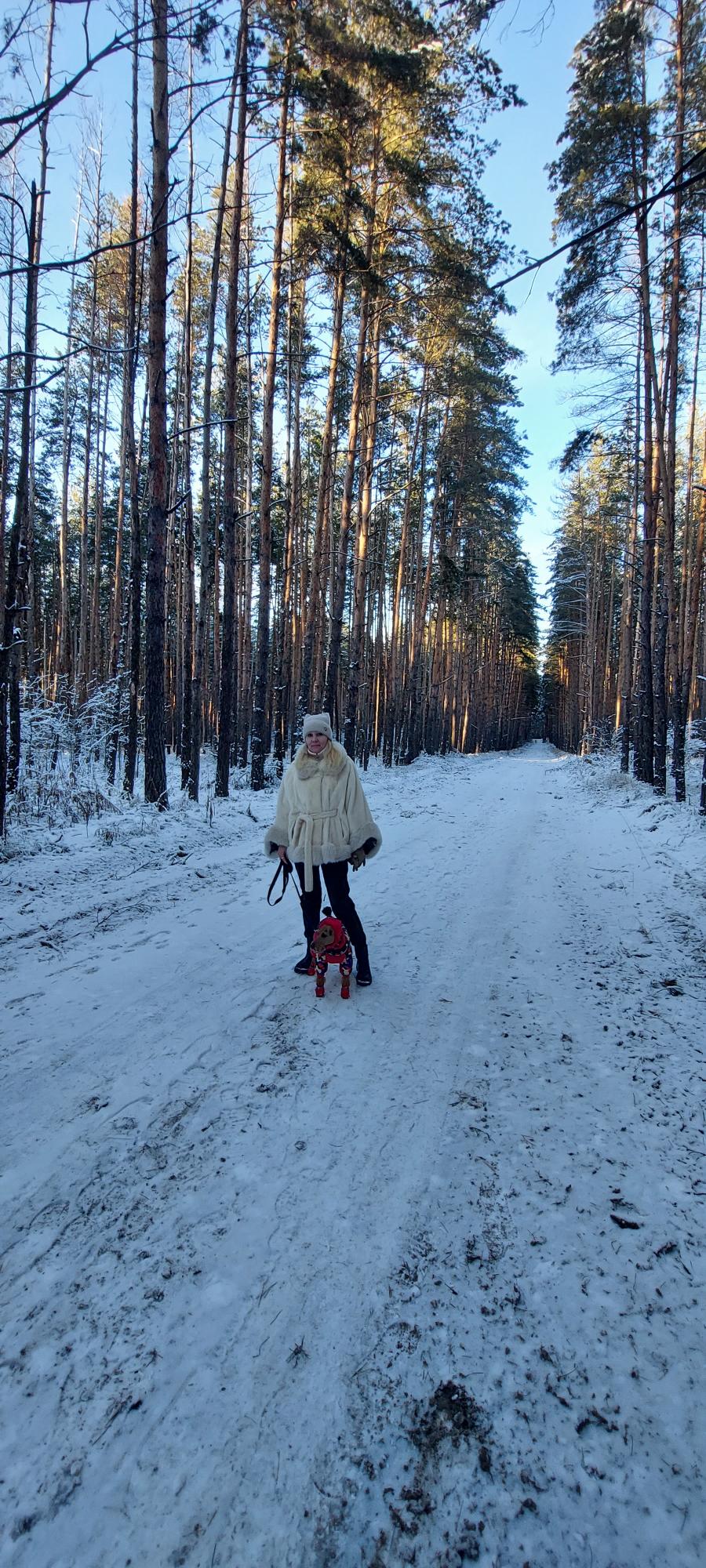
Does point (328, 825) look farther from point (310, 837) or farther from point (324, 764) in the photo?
point (324, 764)

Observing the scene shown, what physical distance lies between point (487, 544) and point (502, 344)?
16.2m

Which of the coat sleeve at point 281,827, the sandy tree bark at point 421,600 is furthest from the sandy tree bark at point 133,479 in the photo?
the sandy tree bark at point 421,600

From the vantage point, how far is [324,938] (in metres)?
3.77

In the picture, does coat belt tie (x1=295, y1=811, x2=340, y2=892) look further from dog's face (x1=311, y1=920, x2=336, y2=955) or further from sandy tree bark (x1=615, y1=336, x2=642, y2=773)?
sandy tree bark (x1=615, y1=336, x2=642, y2=773)

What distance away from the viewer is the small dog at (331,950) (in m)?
3.77

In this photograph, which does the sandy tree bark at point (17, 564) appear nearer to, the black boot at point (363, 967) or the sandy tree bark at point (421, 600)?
the black boot at point (363, 967)

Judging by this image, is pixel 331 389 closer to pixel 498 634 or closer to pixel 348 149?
pixel 348 149

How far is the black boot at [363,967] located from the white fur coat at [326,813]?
0.54 m

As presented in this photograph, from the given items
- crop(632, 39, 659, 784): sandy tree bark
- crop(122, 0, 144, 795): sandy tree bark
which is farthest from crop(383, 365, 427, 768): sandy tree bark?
crop(122, 0, 144, 795): sandy tree bark

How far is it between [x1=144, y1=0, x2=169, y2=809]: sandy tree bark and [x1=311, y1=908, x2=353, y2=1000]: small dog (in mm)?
5579

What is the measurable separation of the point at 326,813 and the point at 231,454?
8820mm

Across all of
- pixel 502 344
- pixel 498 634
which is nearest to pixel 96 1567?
pixel 502 344

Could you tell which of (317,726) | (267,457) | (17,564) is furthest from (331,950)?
(267,457)

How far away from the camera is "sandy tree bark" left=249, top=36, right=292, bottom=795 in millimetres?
10938
